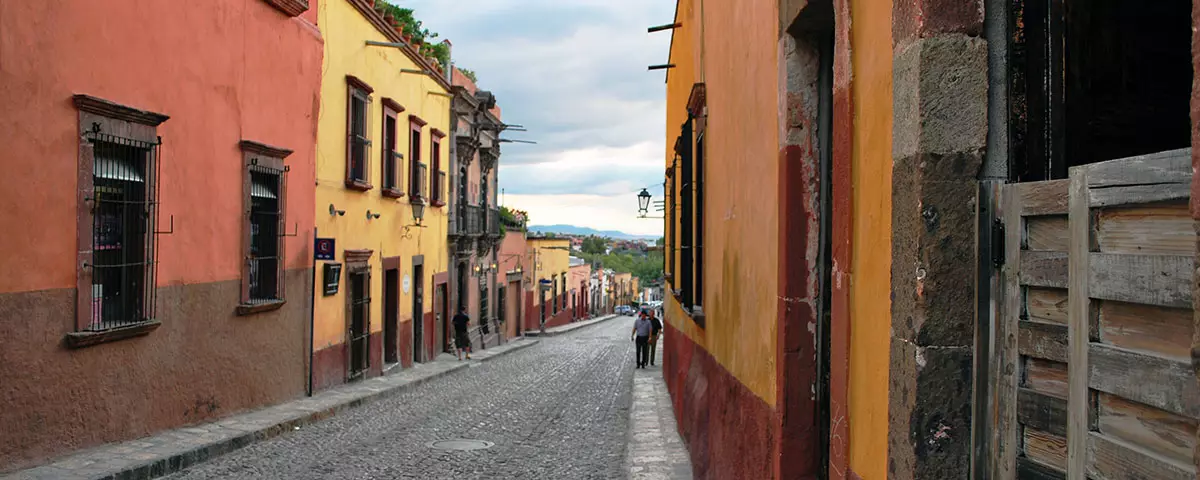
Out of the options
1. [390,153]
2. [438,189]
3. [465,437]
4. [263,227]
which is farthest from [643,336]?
[465,437]

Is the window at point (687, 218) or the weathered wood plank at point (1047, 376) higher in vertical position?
the window at point (687, 218)

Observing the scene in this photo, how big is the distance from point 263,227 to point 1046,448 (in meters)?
10.9

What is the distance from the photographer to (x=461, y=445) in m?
9.62

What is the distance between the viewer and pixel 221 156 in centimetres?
1029

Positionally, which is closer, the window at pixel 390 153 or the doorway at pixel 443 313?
the window at pixel 390 153

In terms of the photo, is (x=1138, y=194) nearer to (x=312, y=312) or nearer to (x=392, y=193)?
(x=312, y=312)

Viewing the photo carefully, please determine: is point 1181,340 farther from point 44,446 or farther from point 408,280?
point 408,280

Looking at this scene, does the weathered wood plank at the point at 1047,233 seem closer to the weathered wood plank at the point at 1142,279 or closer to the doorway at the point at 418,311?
the weathered wood plank at the point at 1142,279

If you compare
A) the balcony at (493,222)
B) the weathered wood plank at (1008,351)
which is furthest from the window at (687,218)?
the balcony at (493,222)

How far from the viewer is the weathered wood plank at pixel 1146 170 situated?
1.72 m

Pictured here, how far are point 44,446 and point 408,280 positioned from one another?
11924mm

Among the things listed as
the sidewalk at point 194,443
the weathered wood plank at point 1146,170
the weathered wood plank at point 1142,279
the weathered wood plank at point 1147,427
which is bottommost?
the sidewalk at point 194,443

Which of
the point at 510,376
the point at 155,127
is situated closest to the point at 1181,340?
the point at 155,127

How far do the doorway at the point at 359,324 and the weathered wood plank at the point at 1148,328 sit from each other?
551 inches
